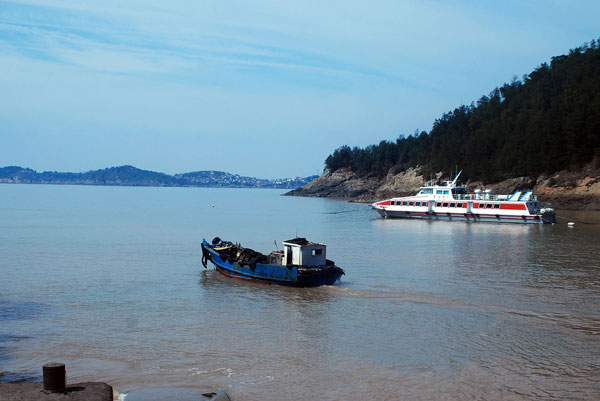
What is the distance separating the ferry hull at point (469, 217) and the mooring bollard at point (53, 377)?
56.4 m

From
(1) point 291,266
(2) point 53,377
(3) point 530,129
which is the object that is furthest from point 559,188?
(2) point 53,377

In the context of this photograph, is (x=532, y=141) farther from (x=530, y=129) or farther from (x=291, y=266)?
(x=291, y=266)

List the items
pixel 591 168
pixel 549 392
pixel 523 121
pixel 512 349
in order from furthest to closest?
1. pixel 523 121
2. pixel 591 168
3. pixel 512 349
4. pixel 549 392

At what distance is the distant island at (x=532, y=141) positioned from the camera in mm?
82375

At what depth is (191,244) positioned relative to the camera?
143 feet

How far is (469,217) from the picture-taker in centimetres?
6538

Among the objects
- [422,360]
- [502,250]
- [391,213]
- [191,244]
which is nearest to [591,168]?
[391,213]

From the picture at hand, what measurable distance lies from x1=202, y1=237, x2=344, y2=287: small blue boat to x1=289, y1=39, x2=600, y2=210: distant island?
60.8m

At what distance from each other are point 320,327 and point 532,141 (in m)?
80.0

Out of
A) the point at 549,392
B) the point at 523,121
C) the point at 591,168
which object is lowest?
the point at 549,392

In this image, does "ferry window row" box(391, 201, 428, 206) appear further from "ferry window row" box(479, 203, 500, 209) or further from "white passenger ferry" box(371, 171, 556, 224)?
"ferry window row" box(479, 203, 500, 209)

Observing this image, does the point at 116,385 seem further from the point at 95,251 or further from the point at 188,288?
the point at 95,251

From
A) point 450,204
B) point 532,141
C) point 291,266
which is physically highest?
point 532,141

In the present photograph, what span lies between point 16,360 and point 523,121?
9803 centimetres
